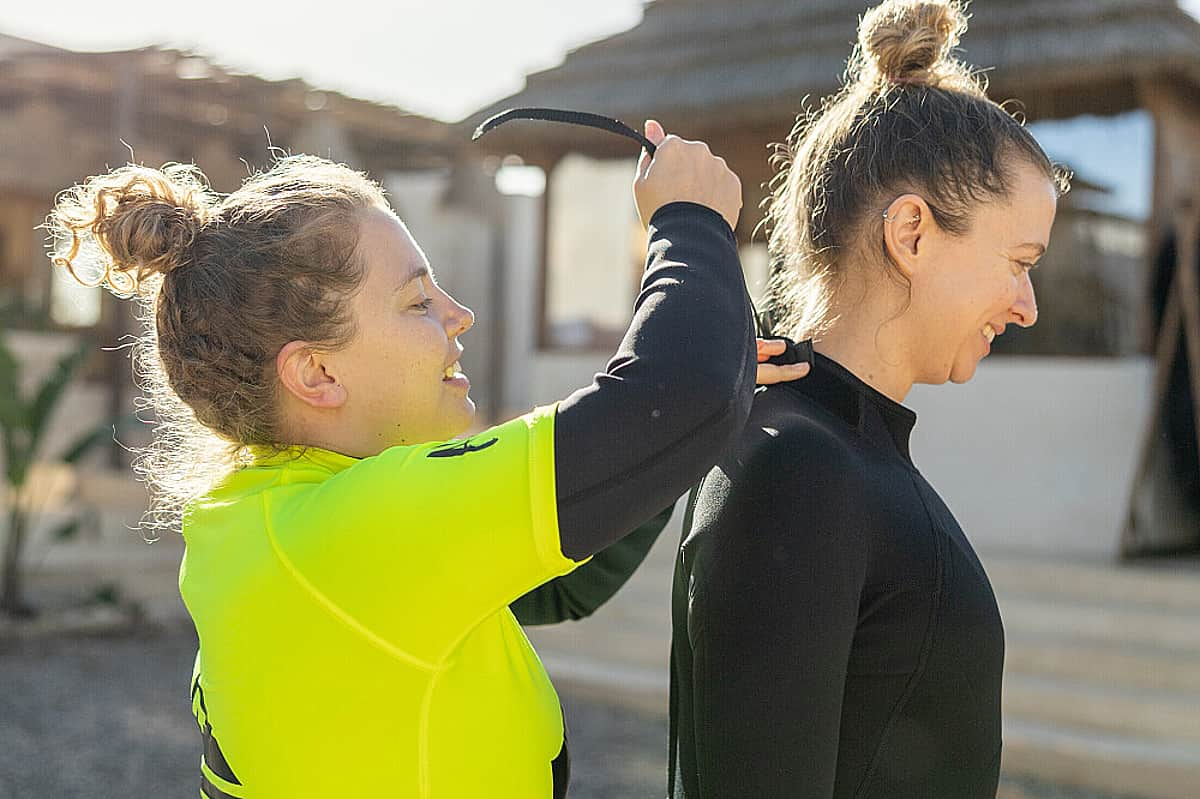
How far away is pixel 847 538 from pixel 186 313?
0.78m

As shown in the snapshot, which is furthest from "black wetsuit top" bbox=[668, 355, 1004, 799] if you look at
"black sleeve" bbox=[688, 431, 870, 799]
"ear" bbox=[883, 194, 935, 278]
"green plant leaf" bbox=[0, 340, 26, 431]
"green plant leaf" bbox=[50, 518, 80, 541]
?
"green plant leaf" bbox=[50, 518, 80, 541]

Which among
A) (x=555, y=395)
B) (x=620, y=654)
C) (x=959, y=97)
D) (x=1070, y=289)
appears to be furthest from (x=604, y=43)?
(x=959, y=97)

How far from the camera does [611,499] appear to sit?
1.23 m

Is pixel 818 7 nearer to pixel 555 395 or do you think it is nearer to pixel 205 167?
pixel 555 395

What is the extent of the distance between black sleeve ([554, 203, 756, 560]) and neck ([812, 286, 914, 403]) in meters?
0.39

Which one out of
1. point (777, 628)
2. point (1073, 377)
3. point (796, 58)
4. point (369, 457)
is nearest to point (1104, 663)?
point (1073, 377)

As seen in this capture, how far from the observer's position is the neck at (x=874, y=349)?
5.44ft

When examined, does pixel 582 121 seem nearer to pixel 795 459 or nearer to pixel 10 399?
pixel 795 459

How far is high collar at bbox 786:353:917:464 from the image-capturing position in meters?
1.60

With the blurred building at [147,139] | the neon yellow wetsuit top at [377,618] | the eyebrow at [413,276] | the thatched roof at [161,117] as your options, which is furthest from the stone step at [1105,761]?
the blurred building at [147,139]

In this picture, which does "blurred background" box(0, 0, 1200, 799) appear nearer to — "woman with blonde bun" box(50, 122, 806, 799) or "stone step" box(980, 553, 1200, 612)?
"stone step" box(980, 553, 1200, 612)

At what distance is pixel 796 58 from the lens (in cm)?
816

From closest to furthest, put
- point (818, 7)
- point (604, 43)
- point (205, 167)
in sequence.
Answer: point (818, 7) → point (604, 43) → point (205, 167)

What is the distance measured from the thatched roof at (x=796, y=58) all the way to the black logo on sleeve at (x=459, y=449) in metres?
5.42
